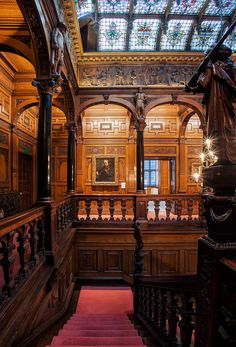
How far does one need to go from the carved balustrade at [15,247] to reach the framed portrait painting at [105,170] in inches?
246

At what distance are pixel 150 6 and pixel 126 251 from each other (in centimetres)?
694

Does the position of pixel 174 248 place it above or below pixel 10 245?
below

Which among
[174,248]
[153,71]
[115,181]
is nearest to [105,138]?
[115,181]

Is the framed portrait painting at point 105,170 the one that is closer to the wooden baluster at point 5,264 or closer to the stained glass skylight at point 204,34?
the stained glass skylight at point 204,34

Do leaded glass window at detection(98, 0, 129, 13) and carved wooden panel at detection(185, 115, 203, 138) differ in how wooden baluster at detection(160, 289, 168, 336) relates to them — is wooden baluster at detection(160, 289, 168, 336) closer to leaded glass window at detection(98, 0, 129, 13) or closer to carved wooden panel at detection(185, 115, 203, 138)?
leaded glass window at detection(98, 0, 129, 13)

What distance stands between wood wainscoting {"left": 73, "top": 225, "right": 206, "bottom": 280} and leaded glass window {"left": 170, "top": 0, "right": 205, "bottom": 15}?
6.18 m

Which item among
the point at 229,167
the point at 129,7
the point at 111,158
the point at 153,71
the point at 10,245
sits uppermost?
the point at 129,7

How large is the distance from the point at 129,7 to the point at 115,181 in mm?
5903

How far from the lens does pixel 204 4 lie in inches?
262

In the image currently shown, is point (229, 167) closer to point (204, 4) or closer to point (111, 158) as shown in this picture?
point (204, 4)

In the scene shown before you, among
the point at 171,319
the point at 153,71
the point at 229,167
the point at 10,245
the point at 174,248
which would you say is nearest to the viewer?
the point at 229,167

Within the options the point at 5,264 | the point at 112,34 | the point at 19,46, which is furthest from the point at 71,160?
the point at 5,264

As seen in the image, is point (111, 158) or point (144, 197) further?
point (111, 158)

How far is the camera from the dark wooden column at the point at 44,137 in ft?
12.7
